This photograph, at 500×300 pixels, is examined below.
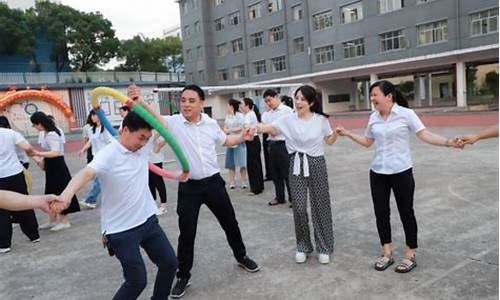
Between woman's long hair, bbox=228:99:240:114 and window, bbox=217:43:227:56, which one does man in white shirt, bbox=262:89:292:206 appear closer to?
woman's long hair, bbox=228:99:240:114

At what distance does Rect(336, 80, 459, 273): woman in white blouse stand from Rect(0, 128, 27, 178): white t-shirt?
13.4 ft

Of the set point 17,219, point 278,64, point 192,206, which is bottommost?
point 17,219

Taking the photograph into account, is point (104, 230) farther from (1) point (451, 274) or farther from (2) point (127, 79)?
(2) point (127, 79)

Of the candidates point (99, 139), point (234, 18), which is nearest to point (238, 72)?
point (234, 18)

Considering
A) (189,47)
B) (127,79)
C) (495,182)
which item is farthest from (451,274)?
(189,47)

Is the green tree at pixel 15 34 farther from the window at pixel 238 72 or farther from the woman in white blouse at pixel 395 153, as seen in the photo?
the woman in white blouse at pixel 395 153

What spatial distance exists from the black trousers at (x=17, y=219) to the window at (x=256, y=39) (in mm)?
38340

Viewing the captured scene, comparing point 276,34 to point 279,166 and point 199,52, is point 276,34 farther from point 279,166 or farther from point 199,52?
point 279,166

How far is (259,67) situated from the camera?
42750 mm

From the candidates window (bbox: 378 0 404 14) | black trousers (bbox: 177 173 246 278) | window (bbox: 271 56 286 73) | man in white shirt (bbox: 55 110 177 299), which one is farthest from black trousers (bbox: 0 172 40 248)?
window (bbox: 271 56 286 73)

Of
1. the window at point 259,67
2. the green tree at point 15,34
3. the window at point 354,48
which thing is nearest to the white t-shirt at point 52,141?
the window at point 354,48

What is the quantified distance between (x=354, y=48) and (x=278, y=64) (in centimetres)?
872

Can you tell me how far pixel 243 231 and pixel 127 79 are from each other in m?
36.8

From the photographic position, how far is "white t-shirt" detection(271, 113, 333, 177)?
4.06 metres
